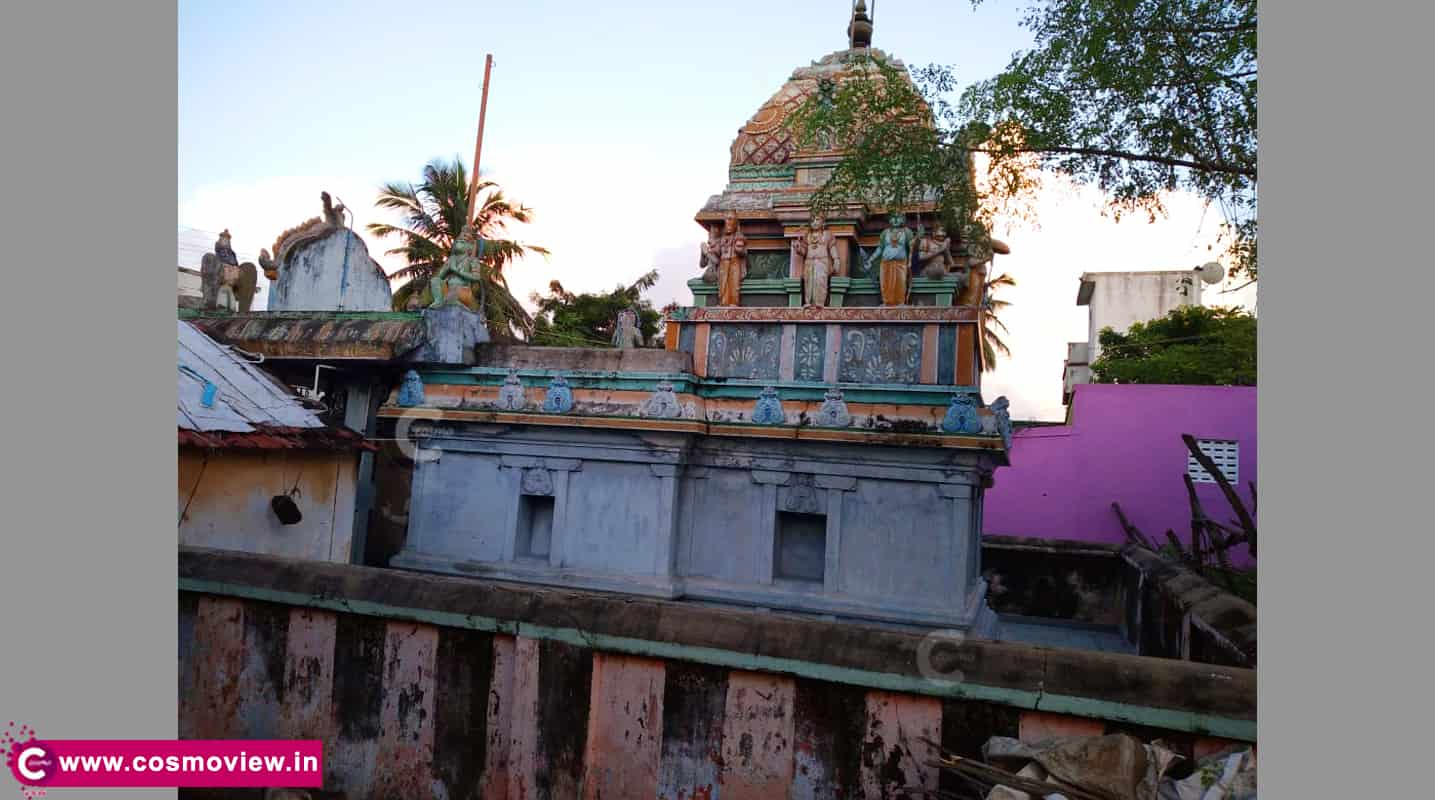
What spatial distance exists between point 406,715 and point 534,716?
0.66 metres

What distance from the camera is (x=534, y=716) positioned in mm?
3900

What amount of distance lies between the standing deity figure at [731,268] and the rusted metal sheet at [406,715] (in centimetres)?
1095

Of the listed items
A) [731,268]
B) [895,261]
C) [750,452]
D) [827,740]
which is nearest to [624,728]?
[827,740]

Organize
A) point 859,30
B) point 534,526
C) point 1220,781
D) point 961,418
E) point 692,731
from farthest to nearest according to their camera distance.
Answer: point 859,30
point 534,526
point 961,418
point 692,731
point 1220,781

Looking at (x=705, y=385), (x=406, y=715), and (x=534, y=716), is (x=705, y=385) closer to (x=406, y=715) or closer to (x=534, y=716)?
(x=406, y=715)

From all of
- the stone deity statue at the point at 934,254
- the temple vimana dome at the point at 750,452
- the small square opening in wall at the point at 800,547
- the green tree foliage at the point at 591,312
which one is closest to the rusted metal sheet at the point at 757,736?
the temple vimana dome at the point at 750,452

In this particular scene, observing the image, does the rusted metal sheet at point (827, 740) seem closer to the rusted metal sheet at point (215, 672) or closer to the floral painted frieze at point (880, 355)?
the rusted metal sheet at point (215, 672)

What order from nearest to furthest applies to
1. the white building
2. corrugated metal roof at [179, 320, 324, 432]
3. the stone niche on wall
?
corrugated metal roof at [179, 320, 324, 432], the stone niche on wall, the white building

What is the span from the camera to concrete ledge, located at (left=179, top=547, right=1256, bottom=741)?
316cm

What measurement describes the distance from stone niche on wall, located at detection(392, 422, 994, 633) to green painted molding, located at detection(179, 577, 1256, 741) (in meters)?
7.99

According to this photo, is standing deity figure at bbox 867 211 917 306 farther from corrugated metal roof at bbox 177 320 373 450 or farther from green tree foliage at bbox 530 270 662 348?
green tree foliage at bbox 530 270 662 348

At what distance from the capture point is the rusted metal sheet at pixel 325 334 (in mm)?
12281

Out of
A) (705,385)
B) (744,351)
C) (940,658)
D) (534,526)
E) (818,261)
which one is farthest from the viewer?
(818,261)
